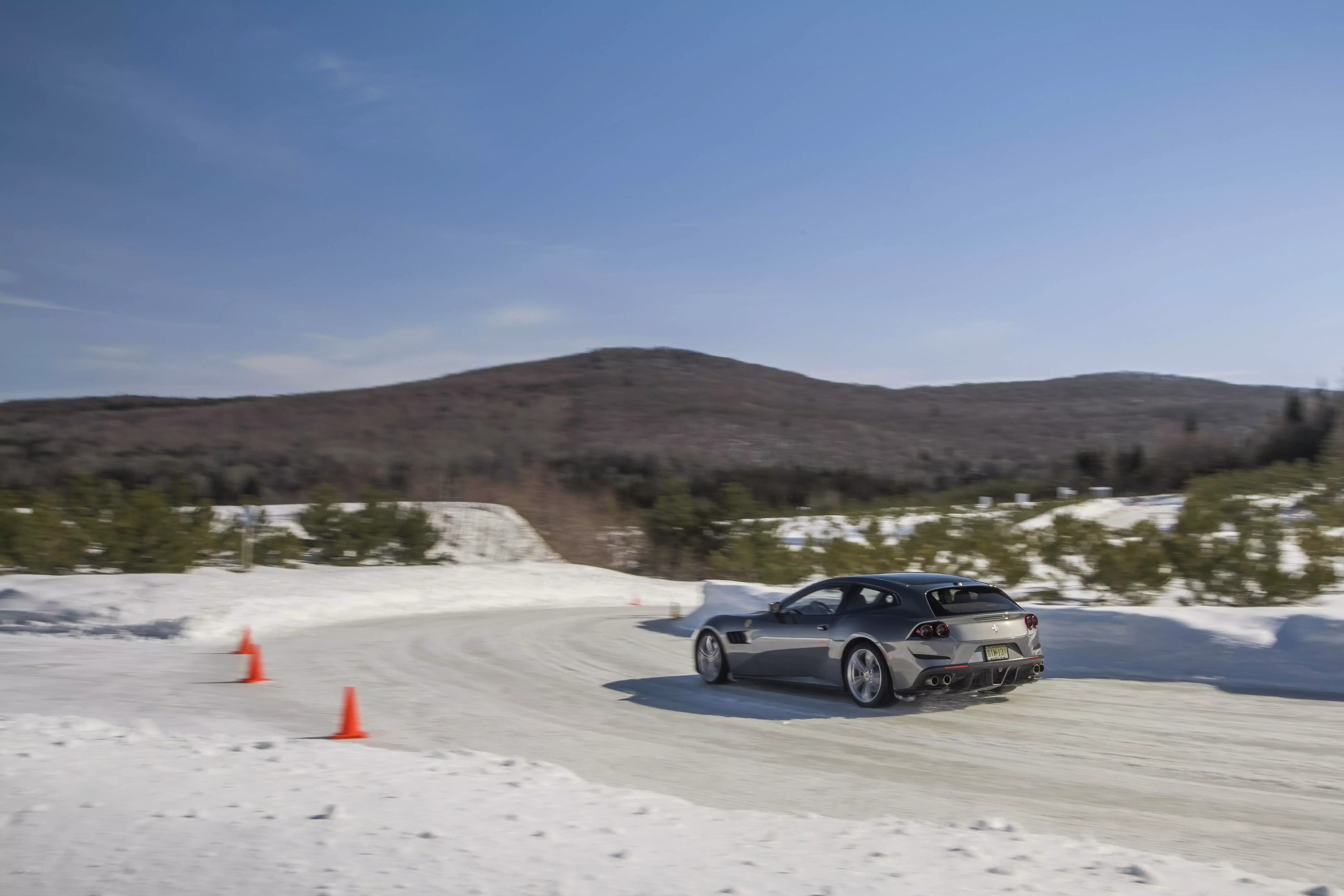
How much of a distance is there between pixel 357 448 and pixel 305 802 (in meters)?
60.5

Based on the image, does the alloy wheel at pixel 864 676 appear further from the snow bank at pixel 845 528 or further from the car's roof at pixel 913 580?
the snow bank at pixel 845 528

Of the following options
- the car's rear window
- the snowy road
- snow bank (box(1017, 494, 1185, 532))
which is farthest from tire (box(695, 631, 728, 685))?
snow bank (box(1017, 494, 1185, 532))

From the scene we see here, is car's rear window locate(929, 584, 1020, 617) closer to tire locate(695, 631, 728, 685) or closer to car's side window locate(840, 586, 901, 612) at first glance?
car's side window locate(840, 586, 901, 612)

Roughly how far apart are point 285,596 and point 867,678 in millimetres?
16657

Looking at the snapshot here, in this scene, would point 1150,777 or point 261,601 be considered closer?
point 1150,777

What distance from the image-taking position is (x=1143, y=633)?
11.9 m

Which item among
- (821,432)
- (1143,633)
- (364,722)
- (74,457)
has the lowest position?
(364,722)

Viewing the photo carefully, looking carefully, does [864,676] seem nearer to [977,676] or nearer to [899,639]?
[899,639]

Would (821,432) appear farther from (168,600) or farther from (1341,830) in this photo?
(1341,830)

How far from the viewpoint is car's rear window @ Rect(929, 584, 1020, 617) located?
9.71 metres

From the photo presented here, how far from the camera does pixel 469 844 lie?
4871 mm

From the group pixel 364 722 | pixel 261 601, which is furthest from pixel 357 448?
pixel 364 722

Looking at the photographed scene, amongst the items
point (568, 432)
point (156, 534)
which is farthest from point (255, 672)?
point (568, 432)

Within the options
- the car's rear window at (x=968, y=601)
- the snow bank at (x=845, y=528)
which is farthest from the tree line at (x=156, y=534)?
the car's rear window at (x=968, y=601)
